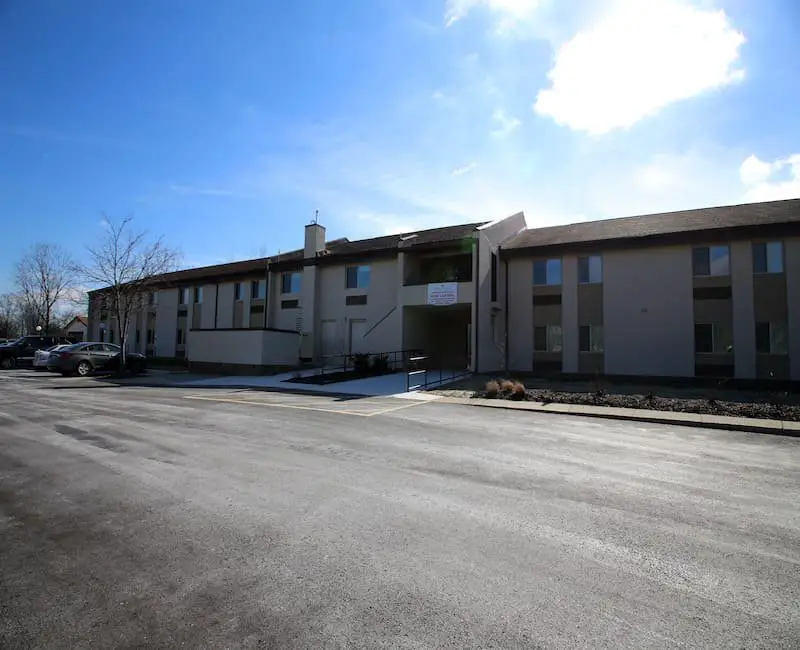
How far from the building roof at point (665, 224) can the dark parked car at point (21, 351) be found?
32.3 metres

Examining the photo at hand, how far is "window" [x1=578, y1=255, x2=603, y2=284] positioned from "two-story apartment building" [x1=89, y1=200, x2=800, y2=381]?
0.17 ft

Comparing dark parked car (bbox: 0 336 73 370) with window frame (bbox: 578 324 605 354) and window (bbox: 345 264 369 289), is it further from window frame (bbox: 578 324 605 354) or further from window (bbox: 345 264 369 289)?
window frame (bbox: 578 324 605 354)

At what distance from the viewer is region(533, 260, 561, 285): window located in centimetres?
2495

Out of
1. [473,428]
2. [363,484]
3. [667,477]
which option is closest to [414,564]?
[363,484]

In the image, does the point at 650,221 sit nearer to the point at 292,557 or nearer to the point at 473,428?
the point at 473,428

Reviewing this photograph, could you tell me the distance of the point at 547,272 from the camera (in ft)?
82.9

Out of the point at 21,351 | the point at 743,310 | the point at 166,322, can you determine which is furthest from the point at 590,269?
the point at 21,351

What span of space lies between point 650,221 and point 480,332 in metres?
11.5

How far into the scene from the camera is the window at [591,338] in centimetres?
2352

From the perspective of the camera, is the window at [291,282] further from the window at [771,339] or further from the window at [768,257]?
the window at [771,339]

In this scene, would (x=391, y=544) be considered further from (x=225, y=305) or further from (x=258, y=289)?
(x=225, y=305)

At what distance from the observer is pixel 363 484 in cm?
583

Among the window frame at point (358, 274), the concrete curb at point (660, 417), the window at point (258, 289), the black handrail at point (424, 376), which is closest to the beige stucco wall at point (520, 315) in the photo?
the black handrail at point (424, 376)

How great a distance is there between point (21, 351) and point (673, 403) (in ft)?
124
